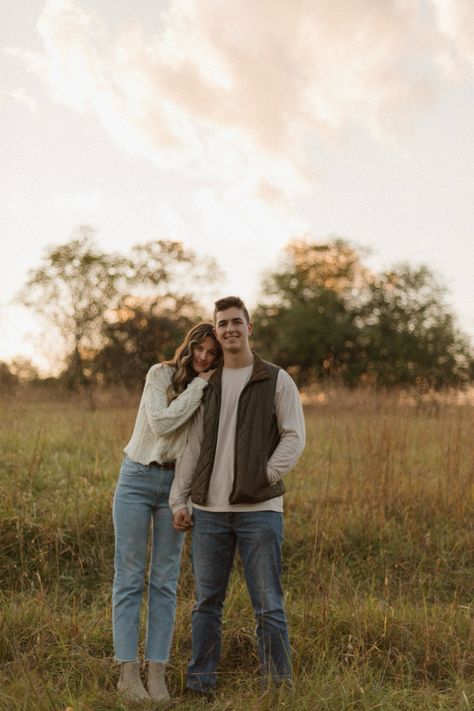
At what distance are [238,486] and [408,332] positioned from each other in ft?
89.7

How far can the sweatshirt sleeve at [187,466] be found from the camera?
3.47 meters

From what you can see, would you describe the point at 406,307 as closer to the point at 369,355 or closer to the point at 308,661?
the point at 369,355

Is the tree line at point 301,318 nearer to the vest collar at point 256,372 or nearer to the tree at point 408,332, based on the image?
the tree at point 408,332

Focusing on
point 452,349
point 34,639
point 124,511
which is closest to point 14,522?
point 34,639

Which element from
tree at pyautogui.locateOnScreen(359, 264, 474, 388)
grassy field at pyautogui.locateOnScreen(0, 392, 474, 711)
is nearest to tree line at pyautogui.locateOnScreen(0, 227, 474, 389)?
tree at pyautogui.locateOnScreen(359, 264, 474, 388)

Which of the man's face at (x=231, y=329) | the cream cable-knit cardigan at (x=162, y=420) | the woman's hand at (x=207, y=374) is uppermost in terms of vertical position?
the man's face at (x=231, y=329)

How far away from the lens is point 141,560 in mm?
3535

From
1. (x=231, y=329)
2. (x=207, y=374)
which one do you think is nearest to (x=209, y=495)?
(x=207, y=374)

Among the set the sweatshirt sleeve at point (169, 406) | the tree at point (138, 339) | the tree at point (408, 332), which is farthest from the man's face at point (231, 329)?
the tree at point (408, 332)

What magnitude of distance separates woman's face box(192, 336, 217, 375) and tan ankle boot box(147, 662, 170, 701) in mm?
1527

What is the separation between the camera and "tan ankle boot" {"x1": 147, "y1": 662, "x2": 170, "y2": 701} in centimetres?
339

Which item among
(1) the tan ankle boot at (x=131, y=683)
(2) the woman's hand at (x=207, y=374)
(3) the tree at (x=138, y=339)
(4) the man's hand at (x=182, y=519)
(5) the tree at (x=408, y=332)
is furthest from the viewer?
(5) the tree at (x=408, y=332)

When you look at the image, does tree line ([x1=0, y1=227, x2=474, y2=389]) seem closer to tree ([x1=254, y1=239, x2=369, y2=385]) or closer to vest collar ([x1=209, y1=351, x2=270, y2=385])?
tree ([x1=254, y1=239, x2=369, y2=385])

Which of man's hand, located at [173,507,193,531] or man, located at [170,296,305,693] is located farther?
man's hand, located at [173,507,193,531]
